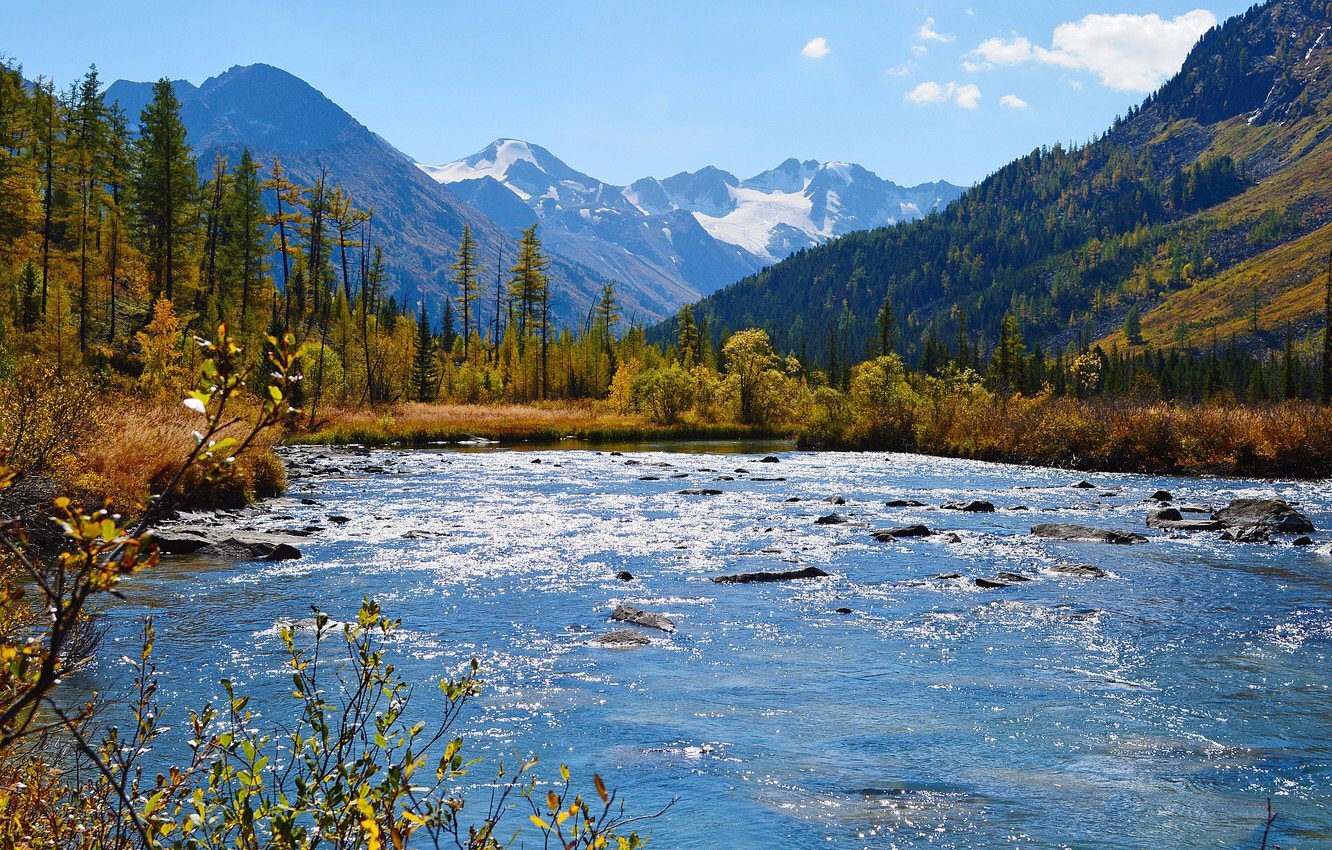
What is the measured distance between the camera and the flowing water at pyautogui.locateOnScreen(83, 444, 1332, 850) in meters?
7.93

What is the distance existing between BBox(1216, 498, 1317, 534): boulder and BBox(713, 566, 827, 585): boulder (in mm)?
13325

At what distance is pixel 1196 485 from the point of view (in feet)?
112

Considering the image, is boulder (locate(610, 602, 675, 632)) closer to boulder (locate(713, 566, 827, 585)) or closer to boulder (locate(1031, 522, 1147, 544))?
boulder (locate(713, 566, 827, 585))

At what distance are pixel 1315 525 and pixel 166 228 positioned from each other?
226 feet

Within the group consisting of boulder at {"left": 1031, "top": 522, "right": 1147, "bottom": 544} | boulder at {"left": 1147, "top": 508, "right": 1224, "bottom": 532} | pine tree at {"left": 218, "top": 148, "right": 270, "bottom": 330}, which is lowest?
boulder at {"left": 1031, "top": 522, "right": 1147, "bottom": 544}

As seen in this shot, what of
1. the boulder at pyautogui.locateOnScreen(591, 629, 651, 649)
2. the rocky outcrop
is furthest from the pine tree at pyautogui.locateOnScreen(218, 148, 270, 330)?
the boulder at pyautogui.locateOnScreen(591, 629, 651, 649)

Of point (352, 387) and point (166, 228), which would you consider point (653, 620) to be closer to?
point (166, 228)

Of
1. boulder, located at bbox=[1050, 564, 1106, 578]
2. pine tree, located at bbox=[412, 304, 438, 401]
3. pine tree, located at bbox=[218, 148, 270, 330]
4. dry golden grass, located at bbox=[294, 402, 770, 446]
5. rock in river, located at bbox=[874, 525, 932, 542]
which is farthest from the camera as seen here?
pine tree, located at bbox=[412, 304, 438, 401]

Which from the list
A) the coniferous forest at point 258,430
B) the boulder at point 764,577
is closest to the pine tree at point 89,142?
the coniferous forest at point 258,430

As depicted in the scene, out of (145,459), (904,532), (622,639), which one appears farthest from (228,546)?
(904,532)

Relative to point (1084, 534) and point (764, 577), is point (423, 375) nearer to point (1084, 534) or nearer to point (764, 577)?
point (1084, 534)

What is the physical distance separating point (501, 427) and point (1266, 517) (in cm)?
4772

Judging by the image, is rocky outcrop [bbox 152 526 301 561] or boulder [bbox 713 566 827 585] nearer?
boulder [bbox 713 566 827 585]

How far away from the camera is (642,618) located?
14133mm
